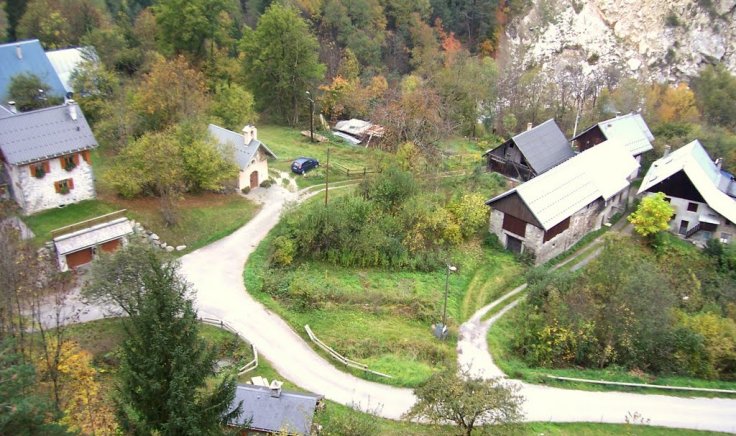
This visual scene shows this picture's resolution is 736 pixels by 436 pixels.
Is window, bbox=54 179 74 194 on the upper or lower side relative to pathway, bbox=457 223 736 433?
upper

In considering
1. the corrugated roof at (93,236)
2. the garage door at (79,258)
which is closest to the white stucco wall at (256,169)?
the corrugated roof at (93,236)

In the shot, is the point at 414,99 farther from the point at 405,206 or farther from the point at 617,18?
the point at 617,18

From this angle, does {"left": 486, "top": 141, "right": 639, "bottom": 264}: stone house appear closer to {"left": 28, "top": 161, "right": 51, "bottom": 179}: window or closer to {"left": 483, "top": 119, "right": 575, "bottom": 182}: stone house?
{"left": 483, "top": 119, "right": 575, "bottom": 182}: stone house

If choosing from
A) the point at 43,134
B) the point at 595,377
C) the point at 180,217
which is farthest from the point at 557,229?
the point at 43,134

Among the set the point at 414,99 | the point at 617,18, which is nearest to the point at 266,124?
the point at 414,99

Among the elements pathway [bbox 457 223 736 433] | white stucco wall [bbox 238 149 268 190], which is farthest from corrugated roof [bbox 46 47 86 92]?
pathway [bbox 457 223 736 433]

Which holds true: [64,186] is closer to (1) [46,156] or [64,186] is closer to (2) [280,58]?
(1) [46,156]

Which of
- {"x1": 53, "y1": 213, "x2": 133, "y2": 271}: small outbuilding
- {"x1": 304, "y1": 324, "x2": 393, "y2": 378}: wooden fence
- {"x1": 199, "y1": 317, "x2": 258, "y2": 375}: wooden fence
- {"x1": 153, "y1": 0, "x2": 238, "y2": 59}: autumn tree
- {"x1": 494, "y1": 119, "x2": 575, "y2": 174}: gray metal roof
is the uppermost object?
{"x1": 153, "y1": 0, "x2": 238, "y2": 59}: autumn tree

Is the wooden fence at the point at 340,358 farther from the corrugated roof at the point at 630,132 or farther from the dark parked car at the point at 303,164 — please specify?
the corrugated roof at the point at 630,132
